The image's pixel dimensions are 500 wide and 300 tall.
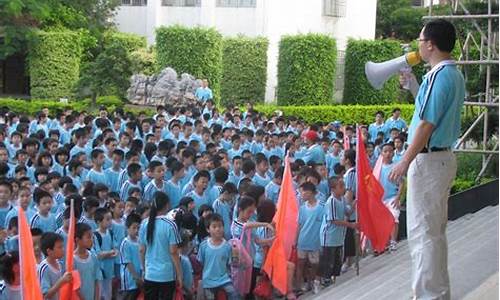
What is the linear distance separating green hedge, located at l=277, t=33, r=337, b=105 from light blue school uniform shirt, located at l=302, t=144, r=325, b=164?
15.4m

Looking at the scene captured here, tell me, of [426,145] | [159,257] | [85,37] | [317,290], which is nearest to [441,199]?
[426,145]

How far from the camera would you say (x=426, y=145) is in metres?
4.48

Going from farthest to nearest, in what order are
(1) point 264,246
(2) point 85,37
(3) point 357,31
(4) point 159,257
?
1. (3) point 357,31
2. (2) point 85,37
3. (1) point 264,246
4. (4) point 159,257

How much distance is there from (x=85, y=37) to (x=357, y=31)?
10552 millimetres

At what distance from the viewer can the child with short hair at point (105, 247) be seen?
316 inches

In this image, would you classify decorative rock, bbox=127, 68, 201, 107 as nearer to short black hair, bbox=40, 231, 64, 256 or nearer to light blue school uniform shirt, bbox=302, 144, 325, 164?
light blue school uniform shirt, bbox=302, 144, 325, 164

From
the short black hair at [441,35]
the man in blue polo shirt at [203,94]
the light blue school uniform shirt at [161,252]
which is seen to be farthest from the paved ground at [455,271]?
the man in blue polo shirt at [203,94]

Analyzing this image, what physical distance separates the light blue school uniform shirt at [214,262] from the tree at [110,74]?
17.5 metres

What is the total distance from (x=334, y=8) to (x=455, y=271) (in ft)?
85.7

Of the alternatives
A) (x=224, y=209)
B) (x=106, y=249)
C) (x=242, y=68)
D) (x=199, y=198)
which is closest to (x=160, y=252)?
(x=106, y=249)

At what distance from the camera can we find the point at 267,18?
3023 centimetres

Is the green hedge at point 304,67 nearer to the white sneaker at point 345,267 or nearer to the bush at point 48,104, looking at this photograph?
the bush at point 48,104

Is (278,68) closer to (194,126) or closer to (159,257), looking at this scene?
(194,126)

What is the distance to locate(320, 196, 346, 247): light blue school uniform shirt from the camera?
880 centimetres
